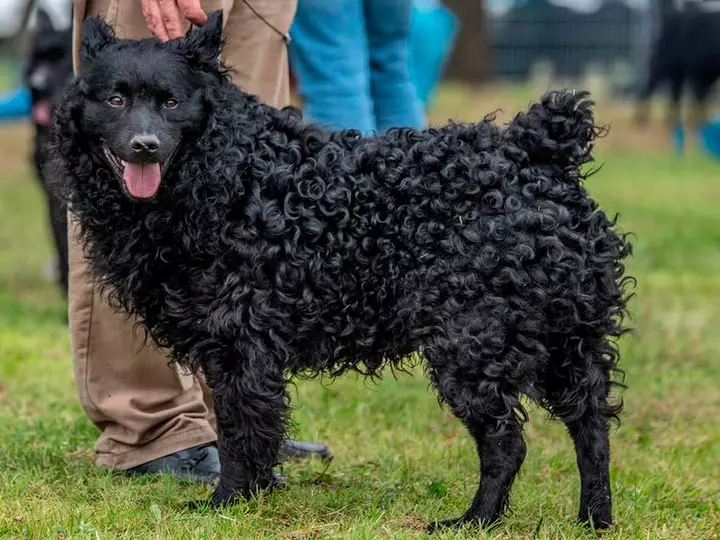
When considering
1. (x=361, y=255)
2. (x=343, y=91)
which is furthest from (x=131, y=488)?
(x=343, y=91)

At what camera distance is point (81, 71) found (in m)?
4.19

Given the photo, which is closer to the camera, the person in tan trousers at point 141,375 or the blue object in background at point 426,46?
the person in tan trousers at point 141,375

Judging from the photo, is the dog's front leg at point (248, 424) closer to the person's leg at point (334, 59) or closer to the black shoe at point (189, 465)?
the black shoe at point (189, 465)

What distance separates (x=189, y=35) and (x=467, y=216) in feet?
3.87

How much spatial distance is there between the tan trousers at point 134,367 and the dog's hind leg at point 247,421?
620 millimetres

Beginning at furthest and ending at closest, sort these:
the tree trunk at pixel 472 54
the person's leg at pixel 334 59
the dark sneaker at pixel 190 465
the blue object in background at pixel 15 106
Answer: the tree trunk at pixel 472 54 → the blue object in background at pixel 15 106 → the person's leg at pixel 334 59 → the dark sneaker at pixel 190 465

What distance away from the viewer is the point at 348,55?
5949mm

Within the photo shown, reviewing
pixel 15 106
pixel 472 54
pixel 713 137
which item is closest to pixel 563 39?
pixel 472 54

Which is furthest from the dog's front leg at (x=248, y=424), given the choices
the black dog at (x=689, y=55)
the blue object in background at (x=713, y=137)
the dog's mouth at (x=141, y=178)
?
the black dog at (x=689, y=55)

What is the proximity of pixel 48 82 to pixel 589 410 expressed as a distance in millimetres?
6425

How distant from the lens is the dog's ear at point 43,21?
32.1ft

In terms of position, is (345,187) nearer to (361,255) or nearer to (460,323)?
(361,255)

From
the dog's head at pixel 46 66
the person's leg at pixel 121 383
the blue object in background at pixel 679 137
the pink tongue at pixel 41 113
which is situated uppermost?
the dog's head at pixel 46 66

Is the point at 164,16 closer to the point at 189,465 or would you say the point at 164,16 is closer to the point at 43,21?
the point at 189,465
